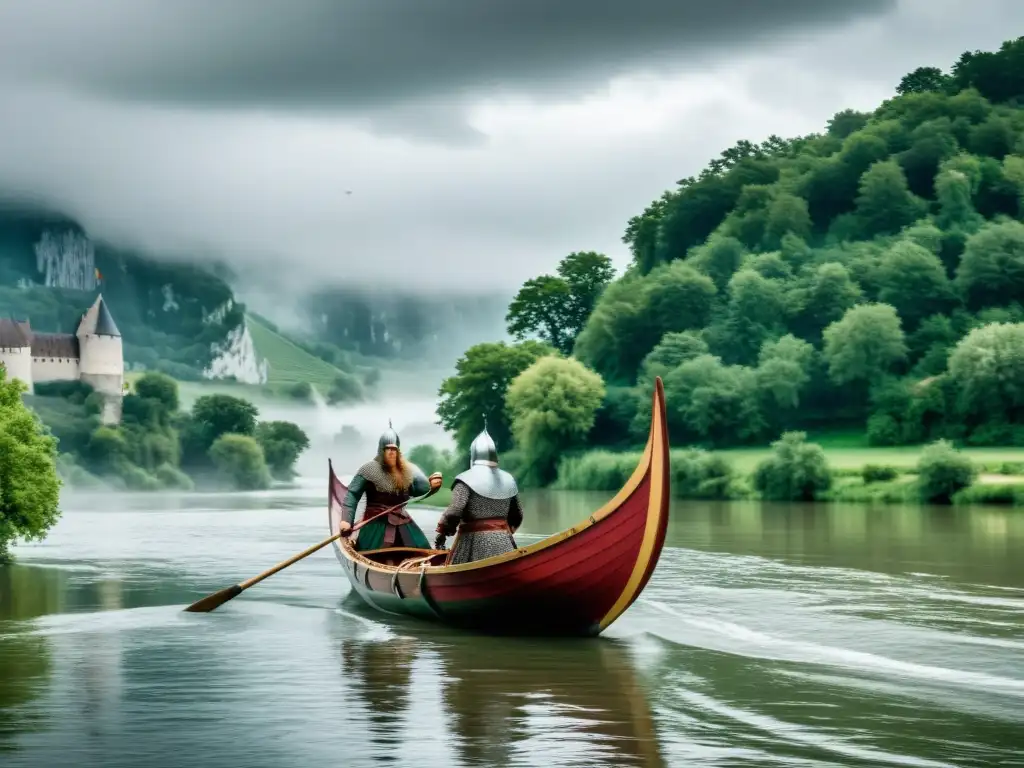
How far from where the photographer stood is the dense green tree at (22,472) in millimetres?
27984

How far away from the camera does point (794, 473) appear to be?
66188 millimetres

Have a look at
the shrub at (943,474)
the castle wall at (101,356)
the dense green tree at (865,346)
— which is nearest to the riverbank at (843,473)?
the shrub at (943,474)

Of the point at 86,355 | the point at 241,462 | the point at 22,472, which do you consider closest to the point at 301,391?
the point at 86,355

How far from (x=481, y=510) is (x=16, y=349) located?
135961mm

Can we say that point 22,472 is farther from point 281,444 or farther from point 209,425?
point 281,444

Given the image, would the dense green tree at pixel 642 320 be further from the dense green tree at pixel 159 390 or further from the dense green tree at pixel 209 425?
the dense green tree at pixel 159 390

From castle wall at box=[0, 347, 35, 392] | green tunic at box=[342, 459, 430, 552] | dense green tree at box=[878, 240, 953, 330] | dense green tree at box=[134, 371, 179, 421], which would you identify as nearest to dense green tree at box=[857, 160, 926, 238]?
dense green tree at box=[878, 240, 953, 330]

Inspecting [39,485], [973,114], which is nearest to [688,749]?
[39,485]

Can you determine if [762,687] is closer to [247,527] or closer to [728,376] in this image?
[247,527]

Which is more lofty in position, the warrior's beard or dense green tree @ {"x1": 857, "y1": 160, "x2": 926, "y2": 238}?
dense green tree @ {"x1": 857, "y1": 160, "x2": 926, "y2": 238}

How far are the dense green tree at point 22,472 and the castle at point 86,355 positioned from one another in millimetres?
122457

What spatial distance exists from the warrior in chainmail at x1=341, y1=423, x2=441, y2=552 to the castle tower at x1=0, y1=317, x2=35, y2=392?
127 m

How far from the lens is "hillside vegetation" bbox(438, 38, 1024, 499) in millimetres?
87375

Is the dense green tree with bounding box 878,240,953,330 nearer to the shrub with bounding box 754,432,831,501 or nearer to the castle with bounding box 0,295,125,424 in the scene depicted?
the shrub with bounding box 754,432,831,501
